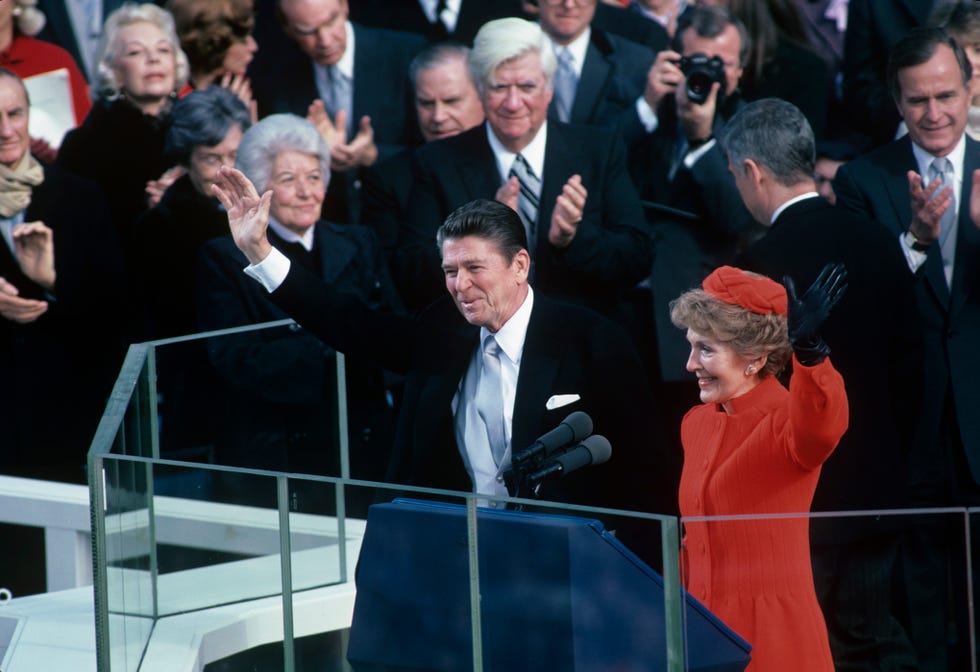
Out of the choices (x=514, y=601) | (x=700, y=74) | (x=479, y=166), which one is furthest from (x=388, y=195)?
(x=514, y=601)

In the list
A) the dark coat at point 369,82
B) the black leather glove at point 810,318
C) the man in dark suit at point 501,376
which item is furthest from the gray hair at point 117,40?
the black leather glove at point 810,318

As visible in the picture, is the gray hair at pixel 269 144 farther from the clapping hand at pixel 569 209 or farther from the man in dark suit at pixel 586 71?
the man in dark suit at pixel 586 71

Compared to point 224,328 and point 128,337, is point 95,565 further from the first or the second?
point 128,337

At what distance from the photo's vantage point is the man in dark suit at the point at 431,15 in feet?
18.5

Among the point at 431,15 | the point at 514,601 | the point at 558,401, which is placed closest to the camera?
the point at 514,601

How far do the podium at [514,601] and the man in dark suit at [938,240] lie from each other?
2.13 m

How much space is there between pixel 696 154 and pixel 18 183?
7.94ft

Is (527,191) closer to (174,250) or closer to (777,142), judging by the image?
(777,142)

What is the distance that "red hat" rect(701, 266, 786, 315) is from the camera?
10.2 ft

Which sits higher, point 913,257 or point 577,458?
point 913,257

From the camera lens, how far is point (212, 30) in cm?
565

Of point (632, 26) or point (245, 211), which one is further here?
point (632, 26)

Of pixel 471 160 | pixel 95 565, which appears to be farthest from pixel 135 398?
pixel 471 160

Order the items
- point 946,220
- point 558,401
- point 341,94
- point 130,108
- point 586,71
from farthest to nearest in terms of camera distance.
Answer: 1. point 341,94
2. point 130,108
3. point 586,71
4. point 946,220
5. point 558,401
